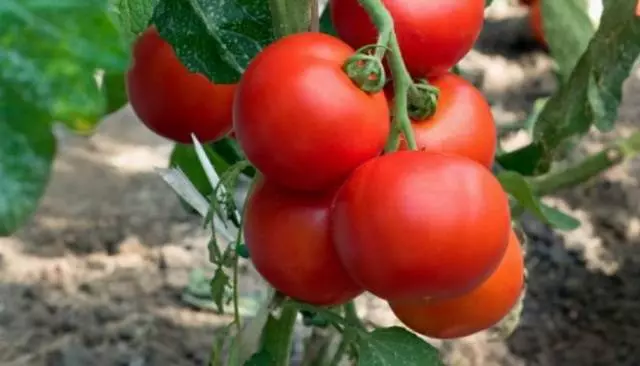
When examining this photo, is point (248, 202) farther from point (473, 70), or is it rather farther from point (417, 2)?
point (473, 70)

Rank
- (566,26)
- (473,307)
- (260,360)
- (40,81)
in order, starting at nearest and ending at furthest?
(40,81) → (473,307) → (260,360) → (566,26)

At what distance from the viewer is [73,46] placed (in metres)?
0.30

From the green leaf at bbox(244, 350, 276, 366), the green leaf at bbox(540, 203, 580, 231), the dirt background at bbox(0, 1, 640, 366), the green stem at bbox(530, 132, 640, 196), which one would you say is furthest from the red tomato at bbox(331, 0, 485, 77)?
the dirt background at bbox(0, 1, 640, 366)

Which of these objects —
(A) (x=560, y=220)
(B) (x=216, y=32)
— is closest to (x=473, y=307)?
(B) (x=216, y=32)

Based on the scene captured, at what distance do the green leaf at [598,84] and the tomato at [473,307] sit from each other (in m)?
0.31

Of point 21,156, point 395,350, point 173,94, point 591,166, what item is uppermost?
point 21,156

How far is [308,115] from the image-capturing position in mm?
506

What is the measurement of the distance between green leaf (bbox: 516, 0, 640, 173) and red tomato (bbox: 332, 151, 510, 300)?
1.30 feet

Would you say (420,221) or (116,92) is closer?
(420,221)

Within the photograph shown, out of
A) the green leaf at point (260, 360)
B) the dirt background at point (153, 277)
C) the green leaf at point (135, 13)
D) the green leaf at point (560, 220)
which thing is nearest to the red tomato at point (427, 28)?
the green leaf at point (135, 13)

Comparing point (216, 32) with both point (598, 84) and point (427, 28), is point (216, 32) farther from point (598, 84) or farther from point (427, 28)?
point (598, 84)

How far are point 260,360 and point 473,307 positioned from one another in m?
0.19

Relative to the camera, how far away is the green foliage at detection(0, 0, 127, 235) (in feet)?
0.99

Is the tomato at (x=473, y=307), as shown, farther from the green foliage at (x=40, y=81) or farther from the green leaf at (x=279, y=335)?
the green foliage at (x=40, y=81)
